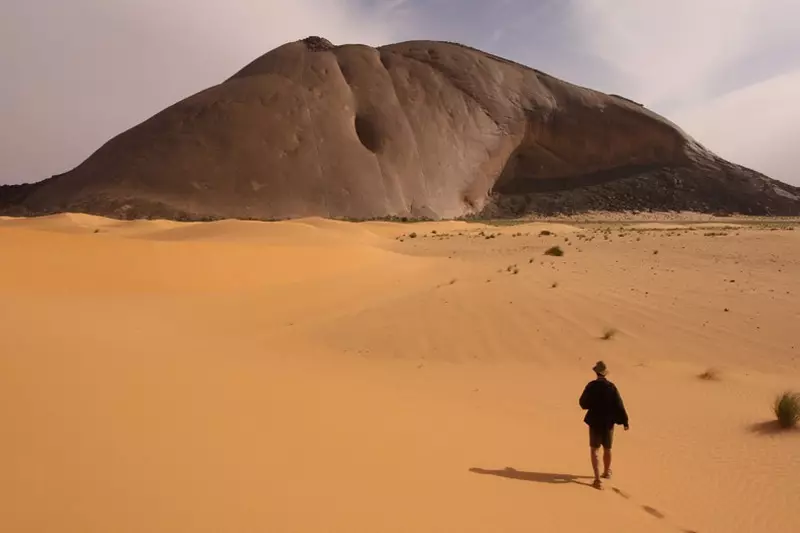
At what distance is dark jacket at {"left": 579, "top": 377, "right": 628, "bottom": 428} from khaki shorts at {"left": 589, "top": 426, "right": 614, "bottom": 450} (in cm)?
3

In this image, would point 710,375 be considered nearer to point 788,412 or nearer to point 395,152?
point 788,412

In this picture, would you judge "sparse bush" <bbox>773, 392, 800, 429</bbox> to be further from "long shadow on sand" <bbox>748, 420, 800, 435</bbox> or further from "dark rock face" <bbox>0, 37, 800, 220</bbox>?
"dark rock face" <bbox>0, 37, 800, 220</bbox>

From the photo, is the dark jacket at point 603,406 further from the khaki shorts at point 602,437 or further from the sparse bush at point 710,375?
the sparse bush at point 710,375

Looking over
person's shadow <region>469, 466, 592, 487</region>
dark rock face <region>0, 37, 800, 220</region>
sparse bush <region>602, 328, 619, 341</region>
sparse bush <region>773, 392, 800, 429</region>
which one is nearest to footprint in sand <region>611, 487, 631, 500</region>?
person's shadow <region>469, 466, 592, 487</region>

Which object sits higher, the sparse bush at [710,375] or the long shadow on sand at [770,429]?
the sparse bush at [710,375]

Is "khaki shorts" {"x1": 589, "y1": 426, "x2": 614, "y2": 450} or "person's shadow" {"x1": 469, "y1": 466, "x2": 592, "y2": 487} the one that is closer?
"person's shadow" {"x1": 469, "y1": 466, "x2": 592, "y2": 487}

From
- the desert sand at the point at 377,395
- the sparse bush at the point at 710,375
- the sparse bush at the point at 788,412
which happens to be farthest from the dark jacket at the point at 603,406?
the sparse bush at the point at 710,375

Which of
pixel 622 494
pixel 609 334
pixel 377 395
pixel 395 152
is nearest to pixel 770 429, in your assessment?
pixel 622 494

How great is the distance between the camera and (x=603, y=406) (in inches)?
212

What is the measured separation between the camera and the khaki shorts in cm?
530

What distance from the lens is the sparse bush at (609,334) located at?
1039 centimetres

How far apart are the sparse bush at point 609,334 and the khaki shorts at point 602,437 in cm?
533

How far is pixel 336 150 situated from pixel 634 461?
6715 cm

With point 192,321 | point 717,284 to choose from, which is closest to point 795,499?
point 192,321
